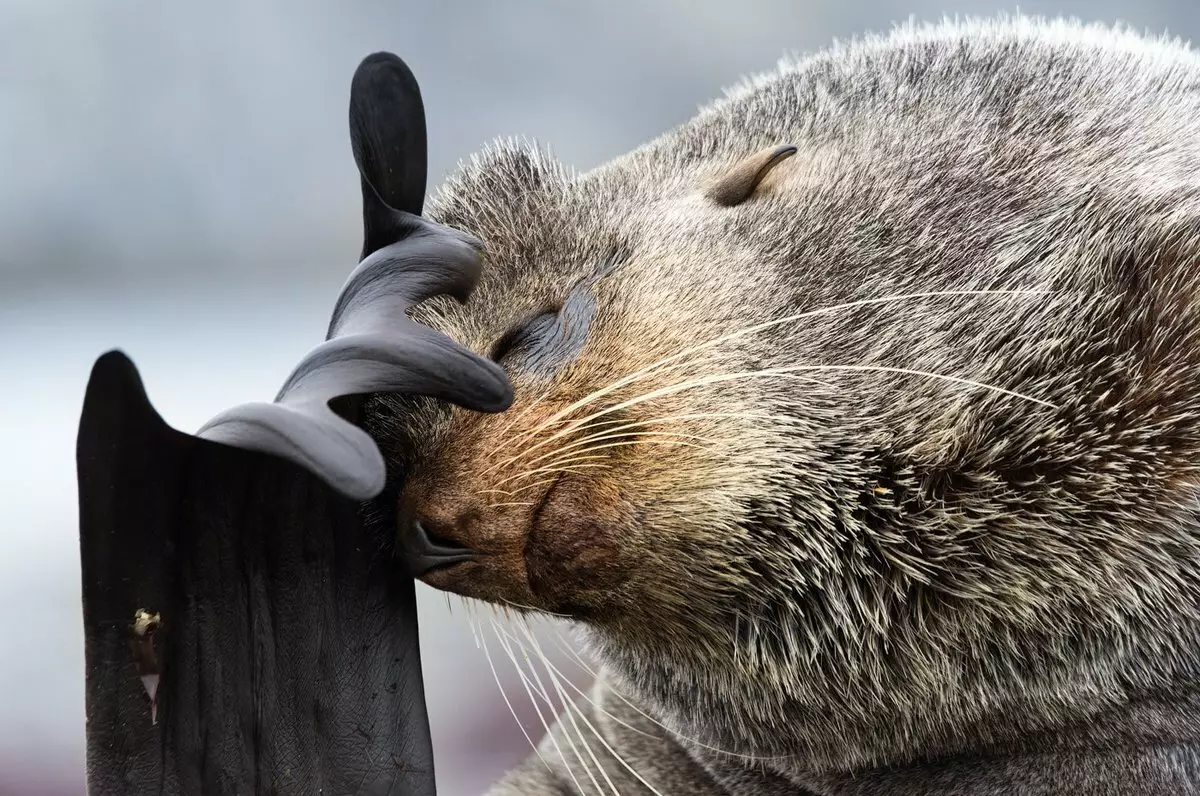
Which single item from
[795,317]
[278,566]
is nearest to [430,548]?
[278,566]

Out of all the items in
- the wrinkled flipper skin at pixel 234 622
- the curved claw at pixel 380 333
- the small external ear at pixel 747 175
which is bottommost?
the wrinkled flipper skin at pixel 234 622

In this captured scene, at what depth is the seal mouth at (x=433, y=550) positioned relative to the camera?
3.98 feet

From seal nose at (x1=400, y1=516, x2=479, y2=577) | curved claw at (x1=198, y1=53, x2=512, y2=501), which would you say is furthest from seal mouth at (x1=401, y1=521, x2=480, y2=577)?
curved claw at (x1=198, y1=53, x2=512, y2=501)

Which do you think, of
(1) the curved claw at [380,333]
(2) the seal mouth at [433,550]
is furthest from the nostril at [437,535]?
(1) the curved claw at [380,333]

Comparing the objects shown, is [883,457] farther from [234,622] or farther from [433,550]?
[234,622]

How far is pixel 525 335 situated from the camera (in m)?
1.34

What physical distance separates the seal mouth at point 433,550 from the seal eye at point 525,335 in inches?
8.2

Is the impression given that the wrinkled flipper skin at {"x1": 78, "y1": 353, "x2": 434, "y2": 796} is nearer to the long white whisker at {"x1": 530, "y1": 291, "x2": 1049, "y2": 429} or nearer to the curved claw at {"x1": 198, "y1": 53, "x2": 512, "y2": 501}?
the curved claw at {"x1": 198, "y1": 53, "x2": 512, "y2": 501}

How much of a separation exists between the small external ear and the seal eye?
0.98ft

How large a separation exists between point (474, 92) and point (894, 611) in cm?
301

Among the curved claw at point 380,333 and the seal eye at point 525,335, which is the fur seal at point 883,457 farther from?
the curved claw at point 380,333

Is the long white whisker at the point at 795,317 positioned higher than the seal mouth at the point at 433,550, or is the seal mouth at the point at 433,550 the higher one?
the long white whisker at the point at 795,317

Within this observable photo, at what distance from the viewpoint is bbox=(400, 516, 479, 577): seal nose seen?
1.21 metres

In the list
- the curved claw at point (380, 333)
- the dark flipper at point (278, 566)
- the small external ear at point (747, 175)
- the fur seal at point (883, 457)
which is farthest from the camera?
the small external ear at point (747, 175)
